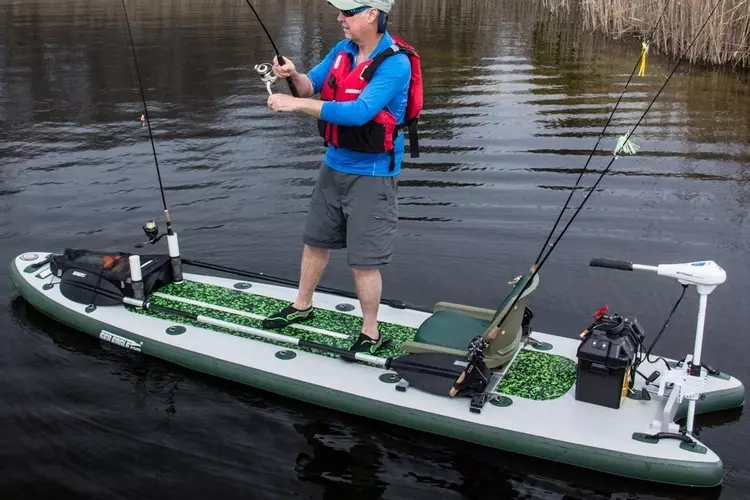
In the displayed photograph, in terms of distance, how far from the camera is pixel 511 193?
9.53m

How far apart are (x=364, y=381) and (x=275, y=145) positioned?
712 cm

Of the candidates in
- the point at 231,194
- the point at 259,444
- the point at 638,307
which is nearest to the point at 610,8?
the point at 231,194

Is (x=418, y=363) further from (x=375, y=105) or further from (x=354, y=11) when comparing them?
(x=354, y=11)

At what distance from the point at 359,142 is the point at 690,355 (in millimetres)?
2290

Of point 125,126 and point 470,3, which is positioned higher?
point 470,3

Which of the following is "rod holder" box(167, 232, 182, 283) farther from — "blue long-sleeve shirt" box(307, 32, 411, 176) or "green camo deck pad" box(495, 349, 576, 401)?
"green camo deck pad" box(495, 349, 576, 401)

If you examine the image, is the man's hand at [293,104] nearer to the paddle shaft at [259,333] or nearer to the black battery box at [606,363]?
the paddle shaft at [259,333]

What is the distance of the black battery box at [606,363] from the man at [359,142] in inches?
53.1

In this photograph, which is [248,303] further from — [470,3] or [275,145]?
Result: [470,3]

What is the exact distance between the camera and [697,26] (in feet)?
51.2

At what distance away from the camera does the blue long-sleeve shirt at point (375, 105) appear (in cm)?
469

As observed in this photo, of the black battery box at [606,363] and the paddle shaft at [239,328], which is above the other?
the black battery box at [606,363]

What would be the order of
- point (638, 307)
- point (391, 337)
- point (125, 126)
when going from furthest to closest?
1. point (125, 126)
2. point (638, 307)
3. point (391, 337)

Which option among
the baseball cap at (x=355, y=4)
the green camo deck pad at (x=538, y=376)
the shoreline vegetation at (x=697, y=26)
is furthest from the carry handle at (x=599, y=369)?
the shoreline vegetation at (x=697, y=26)
